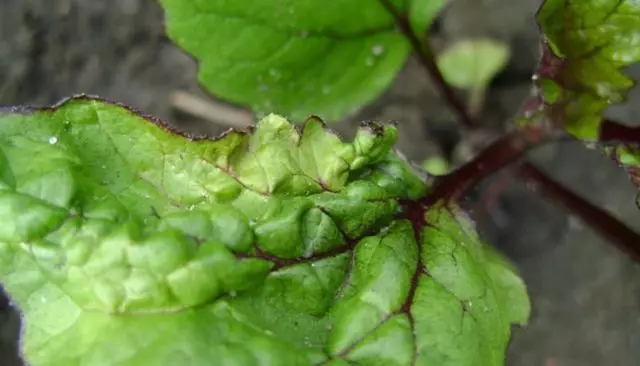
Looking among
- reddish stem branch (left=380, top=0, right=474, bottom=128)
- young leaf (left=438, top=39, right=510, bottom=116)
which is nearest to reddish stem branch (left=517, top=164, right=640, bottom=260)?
reddish stem branch (left=380, top=0, right=474, bottom=128)

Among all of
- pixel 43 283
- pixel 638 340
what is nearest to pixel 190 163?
pixel 43 283

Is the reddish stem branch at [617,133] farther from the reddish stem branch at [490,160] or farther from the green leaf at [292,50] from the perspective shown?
the green leaf at [292,50]

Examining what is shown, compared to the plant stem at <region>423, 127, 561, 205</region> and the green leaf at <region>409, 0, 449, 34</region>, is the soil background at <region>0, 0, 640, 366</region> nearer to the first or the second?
the plant stem at <region>423, 127, 561, 205</region>

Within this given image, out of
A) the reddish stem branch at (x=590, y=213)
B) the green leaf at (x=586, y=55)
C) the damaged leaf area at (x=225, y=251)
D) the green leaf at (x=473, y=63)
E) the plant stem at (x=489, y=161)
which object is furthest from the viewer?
the green leaf at (x=473, y=63)

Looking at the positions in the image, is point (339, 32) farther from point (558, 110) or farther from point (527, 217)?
point (527, 217)

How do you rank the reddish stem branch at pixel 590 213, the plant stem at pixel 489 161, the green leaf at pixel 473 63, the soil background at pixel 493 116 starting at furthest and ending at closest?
the green leaf at pixel 473 63, the soil background at pixel 493 116, the reddish stem branch at pixel 590 213, the plant stem at pixel 489 161

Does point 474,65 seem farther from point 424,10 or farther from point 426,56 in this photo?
point 424,10

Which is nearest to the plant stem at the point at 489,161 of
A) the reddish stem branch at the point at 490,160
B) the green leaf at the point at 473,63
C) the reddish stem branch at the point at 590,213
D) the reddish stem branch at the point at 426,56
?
the reddish stem branch at the point at 490,160

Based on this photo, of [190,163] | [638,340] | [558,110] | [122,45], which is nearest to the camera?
[190,163]
